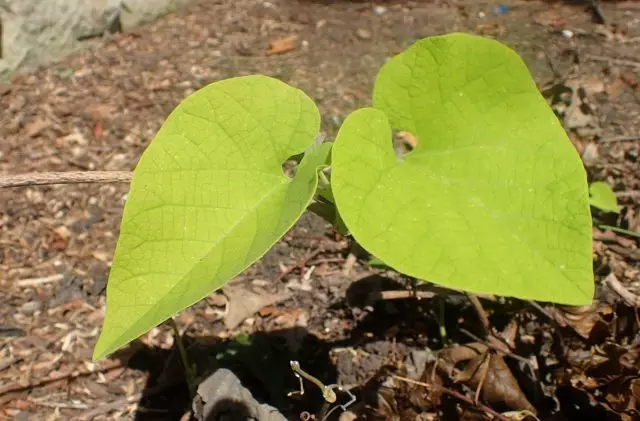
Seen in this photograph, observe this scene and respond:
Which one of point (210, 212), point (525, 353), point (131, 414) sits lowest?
point (131, 414)

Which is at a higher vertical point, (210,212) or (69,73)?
(210,212)

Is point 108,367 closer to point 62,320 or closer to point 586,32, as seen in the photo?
point 62,320

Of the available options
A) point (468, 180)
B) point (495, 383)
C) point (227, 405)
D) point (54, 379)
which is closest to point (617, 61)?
point (495, 383)

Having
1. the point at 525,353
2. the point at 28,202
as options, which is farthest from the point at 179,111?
the point at 28,202

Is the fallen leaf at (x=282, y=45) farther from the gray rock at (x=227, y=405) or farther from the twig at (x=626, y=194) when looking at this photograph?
the gray rock at (x=227, y=405)

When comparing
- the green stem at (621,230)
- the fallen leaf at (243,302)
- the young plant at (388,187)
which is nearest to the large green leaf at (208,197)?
the young plant at (388,187)

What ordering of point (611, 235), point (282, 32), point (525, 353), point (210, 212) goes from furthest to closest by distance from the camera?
1. point (282, 32)
2. point (611, 235)
3. point (525, 353)
4. point (210, 212)
